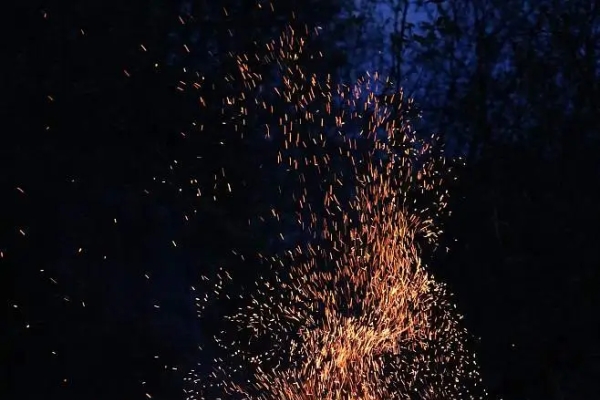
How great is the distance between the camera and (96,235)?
6.14 m

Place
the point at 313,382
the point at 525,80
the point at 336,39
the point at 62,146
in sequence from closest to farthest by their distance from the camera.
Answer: the point at 313,382, the point at 62,146, the point at 336,39, the point at 525,80

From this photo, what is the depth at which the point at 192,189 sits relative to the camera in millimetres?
6215

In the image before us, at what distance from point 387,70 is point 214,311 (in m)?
2.23

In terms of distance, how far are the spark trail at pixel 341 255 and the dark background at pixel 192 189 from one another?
0.57 feet

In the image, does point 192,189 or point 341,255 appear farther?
point 192,189

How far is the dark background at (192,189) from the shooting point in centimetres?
575

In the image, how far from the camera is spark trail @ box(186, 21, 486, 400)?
230 inches

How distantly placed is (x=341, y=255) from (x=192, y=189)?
1.13 m

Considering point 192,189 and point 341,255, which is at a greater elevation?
point 192,189

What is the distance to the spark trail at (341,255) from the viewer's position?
584cm

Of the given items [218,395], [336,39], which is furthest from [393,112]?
[218,395]

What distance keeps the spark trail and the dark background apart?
18 centimetres

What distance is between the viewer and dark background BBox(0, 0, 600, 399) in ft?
18.9

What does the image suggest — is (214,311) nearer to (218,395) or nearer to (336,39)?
(218,395)
